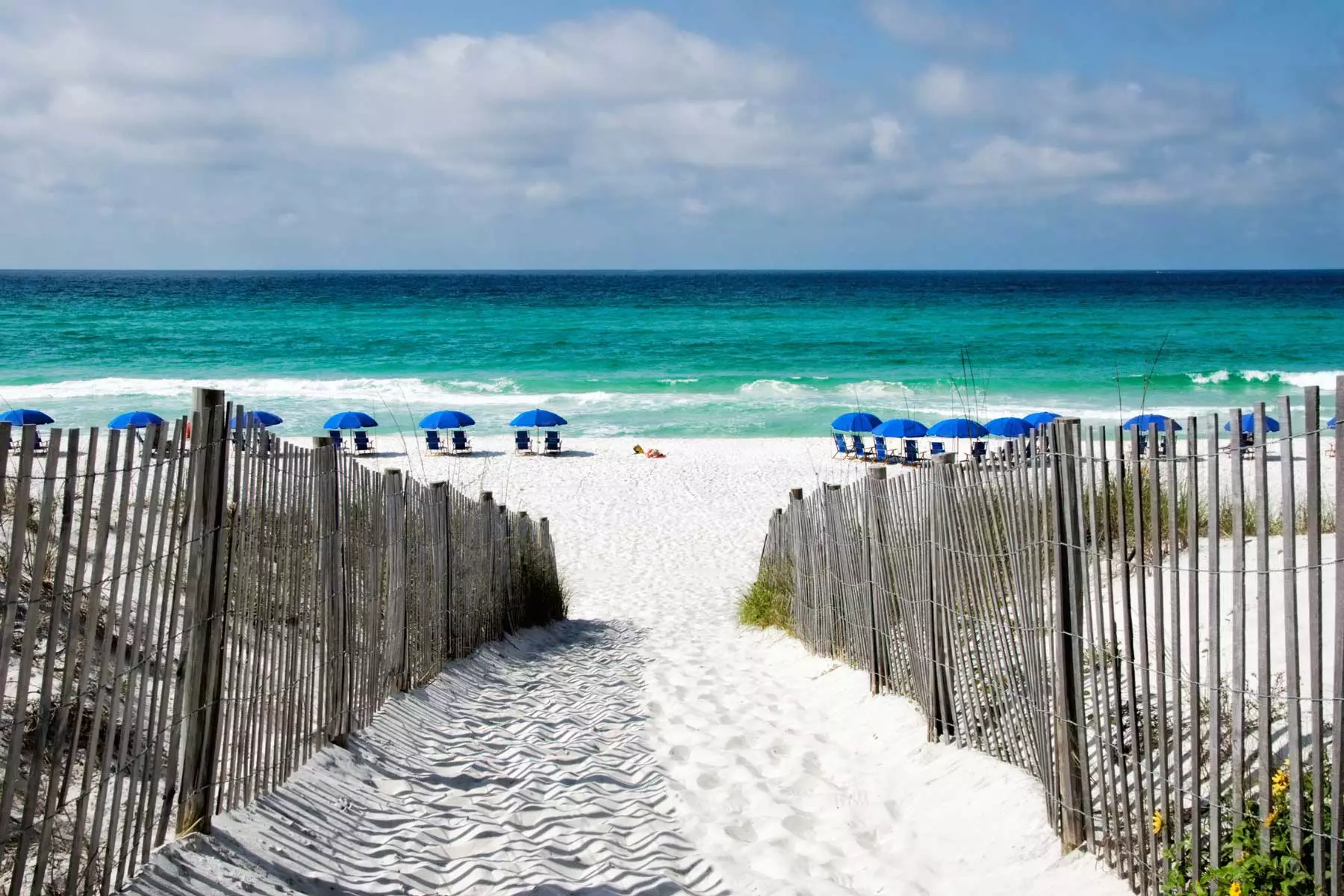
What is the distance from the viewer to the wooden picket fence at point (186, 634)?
2.62 metres

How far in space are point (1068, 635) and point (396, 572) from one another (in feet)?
12.0

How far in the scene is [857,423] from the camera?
24031 mm

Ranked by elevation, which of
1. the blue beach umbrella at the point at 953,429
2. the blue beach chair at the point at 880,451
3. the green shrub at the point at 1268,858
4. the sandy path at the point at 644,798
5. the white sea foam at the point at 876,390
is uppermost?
the white sea foam at the point at 876,390

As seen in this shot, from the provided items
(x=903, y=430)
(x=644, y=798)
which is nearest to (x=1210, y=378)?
(x=903, y=430)

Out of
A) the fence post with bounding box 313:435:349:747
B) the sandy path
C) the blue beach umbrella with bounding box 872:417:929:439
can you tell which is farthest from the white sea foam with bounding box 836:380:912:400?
the fence post with bounding box 313:435:349:747

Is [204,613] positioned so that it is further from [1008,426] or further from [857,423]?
[857,423]

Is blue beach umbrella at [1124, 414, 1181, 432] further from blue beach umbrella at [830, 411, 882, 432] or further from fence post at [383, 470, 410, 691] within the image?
blue beach umbrella at [830, 411, 882, 432]

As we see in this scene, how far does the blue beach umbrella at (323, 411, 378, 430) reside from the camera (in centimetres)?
2495

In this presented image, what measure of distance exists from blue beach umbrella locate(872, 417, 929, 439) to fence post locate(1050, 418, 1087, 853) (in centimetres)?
1867

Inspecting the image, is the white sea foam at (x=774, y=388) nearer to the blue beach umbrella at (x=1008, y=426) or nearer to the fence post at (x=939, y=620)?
the blue beach umbrella at (x=1008, y=426)

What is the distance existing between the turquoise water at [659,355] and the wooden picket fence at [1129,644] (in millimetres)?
13414

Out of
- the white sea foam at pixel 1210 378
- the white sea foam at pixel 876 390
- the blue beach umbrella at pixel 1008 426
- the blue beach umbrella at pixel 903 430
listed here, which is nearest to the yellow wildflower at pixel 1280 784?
the blue beach umbrella at pixel 1008 426

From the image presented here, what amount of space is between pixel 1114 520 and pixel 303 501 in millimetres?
5051

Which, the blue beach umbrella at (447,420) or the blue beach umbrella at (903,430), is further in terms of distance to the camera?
the blue beach umbrella at (447,420)
